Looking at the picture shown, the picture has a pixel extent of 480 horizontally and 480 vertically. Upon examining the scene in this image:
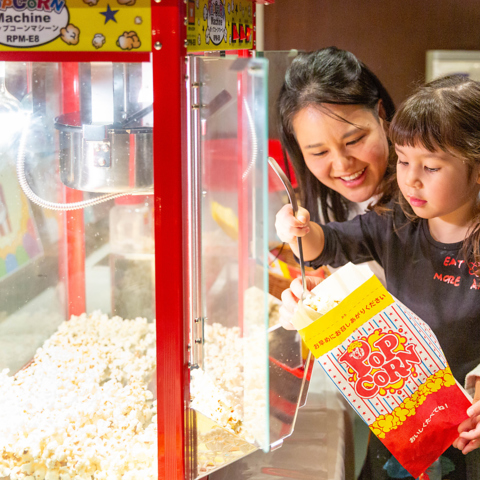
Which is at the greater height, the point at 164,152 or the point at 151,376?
the point at 164,152

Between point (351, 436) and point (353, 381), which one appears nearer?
point (353, 381)

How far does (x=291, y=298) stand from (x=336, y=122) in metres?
0.34

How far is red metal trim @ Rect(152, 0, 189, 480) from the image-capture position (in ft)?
2.40

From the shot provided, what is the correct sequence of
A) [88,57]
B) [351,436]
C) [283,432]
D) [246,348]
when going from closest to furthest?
[88,57] → [246,348] → [283,432] → [351,436]

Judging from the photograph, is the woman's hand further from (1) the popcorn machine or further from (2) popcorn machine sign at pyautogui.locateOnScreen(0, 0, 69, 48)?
(2) popcorn machine sign at pyautogui.locateOnScreen(0, 0, 69, 48)

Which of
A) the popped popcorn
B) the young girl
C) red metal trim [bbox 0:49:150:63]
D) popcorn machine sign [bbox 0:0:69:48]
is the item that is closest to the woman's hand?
the young girl

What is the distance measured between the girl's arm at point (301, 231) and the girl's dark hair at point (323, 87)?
0.55 feet

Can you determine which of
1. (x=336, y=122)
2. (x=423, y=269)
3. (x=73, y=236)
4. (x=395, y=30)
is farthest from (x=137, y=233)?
(x=395, y=30)

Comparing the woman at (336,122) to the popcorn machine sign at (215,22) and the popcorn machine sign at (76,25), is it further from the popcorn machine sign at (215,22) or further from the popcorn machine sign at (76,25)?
the popcorn machine sign at (76,25)

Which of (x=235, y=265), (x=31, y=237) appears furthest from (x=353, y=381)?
(x=31, y=237)

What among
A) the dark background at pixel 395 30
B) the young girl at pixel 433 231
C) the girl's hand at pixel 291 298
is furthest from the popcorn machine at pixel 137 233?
the dark background at pixel 395 30

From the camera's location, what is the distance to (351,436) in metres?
1.32

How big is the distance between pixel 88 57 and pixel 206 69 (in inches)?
6.2

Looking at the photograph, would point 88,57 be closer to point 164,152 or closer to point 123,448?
point 164,152
